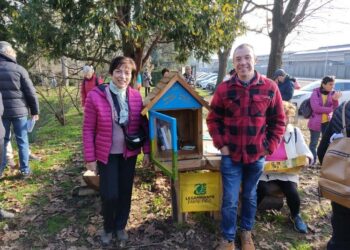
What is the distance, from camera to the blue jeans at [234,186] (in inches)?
115

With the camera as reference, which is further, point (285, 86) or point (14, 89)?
point (285, 86)

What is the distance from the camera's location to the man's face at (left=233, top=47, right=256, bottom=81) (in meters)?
2.75

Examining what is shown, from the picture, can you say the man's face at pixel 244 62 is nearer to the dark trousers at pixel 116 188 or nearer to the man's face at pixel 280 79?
the dark trousers at pixel 116 188

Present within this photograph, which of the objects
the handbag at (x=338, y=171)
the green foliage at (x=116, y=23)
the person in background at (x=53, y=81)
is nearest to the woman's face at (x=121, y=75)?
the green foliage at (x=116, y=23)

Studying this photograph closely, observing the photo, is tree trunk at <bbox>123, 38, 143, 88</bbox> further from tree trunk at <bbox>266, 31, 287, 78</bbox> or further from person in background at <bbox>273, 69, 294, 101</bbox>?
tree trunk at <bbox>266, 31, 287, 78</bbox>

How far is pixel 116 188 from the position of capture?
3.09m

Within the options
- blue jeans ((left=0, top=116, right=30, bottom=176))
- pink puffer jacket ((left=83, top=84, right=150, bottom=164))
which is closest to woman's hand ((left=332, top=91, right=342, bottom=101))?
pink puffer jacket ((left=83, top=84, right=150, bottom=164))

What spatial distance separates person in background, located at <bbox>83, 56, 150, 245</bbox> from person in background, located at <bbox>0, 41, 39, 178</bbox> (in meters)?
1.98

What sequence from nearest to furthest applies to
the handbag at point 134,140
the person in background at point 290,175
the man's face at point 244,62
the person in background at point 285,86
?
the man's face at point 244,62 → the handbag at point 134,140 → the person in background at point 290,175 → the person in background at point 285,86

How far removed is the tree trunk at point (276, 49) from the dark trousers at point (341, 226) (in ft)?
26.6

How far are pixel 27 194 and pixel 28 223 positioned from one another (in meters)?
0.79

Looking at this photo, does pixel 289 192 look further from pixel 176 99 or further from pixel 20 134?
pixel 20 134

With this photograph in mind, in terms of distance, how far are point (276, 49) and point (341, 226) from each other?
8263mm

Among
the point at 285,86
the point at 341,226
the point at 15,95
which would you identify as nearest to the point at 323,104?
the point at 285,86
